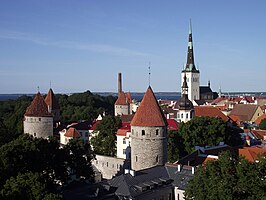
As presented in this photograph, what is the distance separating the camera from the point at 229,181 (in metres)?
17.3

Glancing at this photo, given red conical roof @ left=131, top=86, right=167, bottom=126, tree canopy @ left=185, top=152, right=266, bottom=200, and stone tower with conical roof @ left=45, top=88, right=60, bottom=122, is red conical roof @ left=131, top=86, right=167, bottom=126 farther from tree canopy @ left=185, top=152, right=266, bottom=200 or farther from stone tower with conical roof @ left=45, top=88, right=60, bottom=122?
stone tower with conical roof @ left=45, top=88, right=60, bottom=122

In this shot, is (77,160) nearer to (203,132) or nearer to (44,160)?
(44,160)

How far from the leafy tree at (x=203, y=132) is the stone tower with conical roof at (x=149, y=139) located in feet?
22.0

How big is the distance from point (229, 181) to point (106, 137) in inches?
923

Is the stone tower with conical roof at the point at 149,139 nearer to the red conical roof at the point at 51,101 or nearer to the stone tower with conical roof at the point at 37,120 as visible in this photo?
the stone tower with conical roof at the point at 37,120

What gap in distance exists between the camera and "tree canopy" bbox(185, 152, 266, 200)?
1694 cm

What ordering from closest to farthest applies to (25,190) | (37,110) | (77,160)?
(25,190), (77,160), (37,110)

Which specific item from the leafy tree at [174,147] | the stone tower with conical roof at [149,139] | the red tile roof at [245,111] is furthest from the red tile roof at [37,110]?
the red tile roof at [245,111]

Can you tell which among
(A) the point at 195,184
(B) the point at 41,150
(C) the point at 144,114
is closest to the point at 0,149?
(B) the point at 41,150

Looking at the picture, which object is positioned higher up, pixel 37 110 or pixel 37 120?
pixel 37 110

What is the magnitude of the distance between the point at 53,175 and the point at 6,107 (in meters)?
48.4

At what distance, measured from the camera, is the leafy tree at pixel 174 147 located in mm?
32156

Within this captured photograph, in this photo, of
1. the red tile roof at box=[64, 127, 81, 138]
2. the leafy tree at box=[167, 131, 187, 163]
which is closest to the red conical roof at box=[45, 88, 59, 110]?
the red tile roof at box=[64, 127, 81, 138]

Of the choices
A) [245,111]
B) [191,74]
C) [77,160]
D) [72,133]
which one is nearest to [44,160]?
[77,160]
